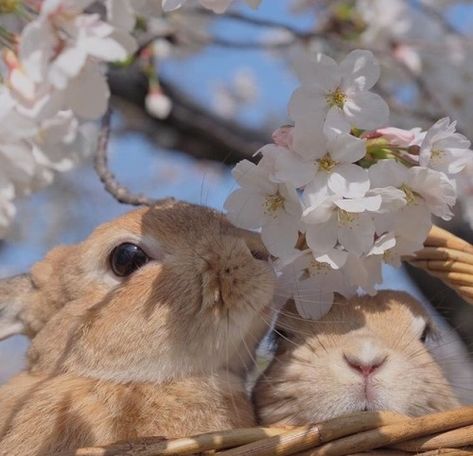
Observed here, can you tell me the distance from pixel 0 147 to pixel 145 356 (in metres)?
0.70

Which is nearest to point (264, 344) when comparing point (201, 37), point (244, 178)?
point (244, 178)

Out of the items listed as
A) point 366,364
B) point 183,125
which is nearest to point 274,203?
point 366,364

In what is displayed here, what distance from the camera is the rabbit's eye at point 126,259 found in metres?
1.96

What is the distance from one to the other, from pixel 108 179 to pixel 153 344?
0.64 meters

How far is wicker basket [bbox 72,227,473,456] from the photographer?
5.05ft

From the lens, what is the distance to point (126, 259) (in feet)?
6.48

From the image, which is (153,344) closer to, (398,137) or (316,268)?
(316,268)

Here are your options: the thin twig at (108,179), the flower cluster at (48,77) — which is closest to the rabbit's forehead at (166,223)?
the thin twig at (108,179)

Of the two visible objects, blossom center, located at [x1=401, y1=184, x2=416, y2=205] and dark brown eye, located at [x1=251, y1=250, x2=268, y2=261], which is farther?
dark brown eye, located at [x1=251, y1=250, x2=268, y2=261]

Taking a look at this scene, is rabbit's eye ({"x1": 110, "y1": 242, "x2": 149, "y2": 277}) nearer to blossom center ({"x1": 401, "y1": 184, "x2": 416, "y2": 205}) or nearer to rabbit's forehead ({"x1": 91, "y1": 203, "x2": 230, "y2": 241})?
rabbit's forehead ({"x1": 91, "y1": 203, "x2": 230, "y2": 241})

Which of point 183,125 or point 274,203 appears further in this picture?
point 183,125

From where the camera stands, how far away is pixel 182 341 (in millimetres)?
1859

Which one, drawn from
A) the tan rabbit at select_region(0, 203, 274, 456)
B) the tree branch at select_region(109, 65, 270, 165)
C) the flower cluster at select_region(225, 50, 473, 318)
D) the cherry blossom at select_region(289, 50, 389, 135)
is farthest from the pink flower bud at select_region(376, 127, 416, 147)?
the tree branch at select_region(109, 65, 270, 165)

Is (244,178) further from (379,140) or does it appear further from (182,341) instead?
(182,341)
